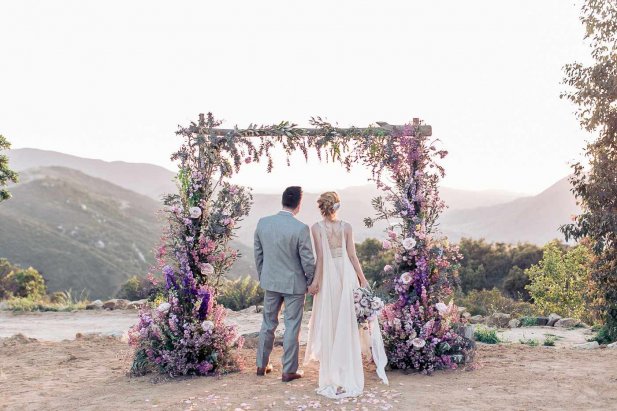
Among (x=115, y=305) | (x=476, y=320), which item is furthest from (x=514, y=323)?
(x=115, y=305)

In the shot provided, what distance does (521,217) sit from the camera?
8238cm

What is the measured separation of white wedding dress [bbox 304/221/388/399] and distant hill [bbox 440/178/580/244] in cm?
6630

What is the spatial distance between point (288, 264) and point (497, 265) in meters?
18.6

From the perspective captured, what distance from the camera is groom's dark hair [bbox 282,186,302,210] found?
291 inches

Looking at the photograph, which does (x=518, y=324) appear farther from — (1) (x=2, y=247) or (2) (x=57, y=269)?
(1) (x=2, y=247)

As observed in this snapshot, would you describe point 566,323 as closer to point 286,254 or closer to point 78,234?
point 286,254

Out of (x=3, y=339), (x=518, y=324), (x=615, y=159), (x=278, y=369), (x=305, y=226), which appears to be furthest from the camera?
(x=518, y=324)

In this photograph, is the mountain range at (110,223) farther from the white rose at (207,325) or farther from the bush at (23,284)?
the white rose at (207,325)

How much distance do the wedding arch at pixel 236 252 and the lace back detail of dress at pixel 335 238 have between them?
82 cm

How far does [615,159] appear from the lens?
12633mm

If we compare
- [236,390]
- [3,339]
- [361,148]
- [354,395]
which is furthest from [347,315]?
[3,339]

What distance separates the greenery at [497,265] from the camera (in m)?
22.4

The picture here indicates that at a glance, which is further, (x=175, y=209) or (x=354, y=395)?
(x=175, y=209)

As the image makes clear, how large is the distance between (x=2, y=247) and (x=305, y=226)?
164 feet
